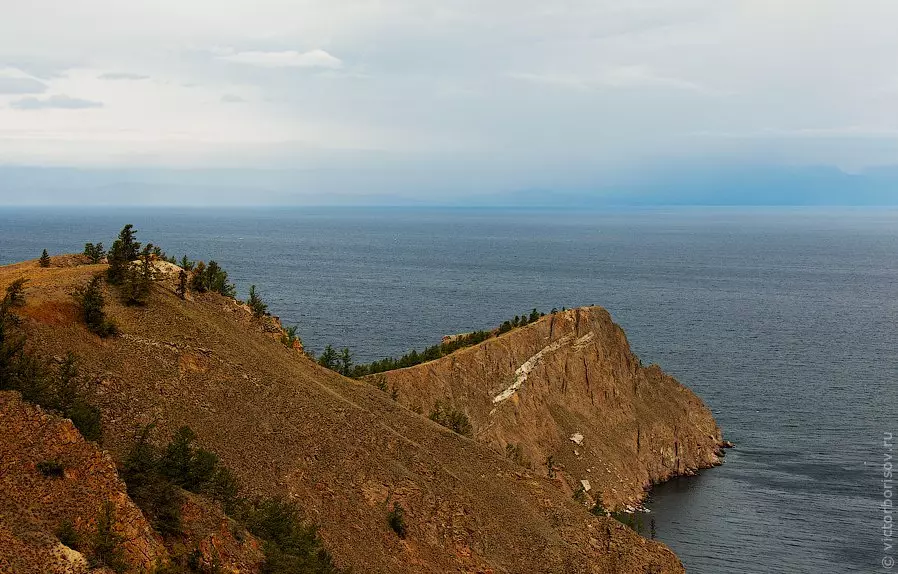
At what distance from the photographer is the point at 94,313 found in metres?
36.8

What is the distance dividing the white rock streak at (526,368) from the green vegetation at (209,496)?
127ft

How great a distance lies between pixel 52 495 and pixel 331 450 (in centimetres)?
1533

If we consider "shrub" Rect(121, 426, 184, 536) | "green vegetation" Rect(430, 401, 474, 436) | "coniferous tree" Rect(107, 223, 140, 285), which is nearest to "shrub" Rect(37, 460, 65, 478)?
"shrub" Rect(121, 426, 184, 536)

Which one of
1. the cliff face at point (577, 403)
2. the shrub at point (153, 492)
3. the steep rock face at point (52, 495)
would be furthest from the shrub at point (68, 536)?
the cliff face at point (577, 403)

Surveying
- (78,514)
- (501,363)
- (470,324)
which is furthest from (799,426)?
(78,514)

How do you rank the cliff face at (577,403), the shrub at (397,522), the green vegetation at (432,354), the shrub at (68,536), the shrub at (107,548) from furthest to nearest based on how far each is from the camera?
the green vegetation at (432,354)
the cliff face at (577,403)
the shrub at (397,522)
the shrub at (68,536)
the shrub at (107,548)

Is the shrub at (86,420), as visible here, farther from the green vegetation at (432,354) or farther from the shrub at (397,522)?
the green vegetation at (432,354)

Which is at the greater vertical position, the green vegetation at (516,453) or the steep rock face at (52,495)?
the steep rock face at (52,495)

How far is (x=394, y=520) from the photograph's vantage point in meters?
35.8

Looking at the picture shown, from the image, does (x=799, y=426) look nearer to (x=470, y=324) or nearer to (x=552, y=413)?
(x=552, y=413)

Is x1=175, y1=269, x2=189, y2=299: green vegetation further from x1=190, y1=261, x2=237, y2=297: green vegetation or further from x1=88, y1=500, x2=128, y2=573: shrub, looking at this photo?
x1=88, y1=500, x2=128, y2=573: shrub

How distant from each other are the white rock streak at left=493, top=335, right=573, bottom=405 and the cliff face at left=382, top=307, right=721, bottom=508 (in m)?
0.09

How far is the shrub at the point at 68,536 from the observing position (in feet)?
74.4

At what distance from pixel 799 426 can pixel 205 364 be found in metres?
64.6
